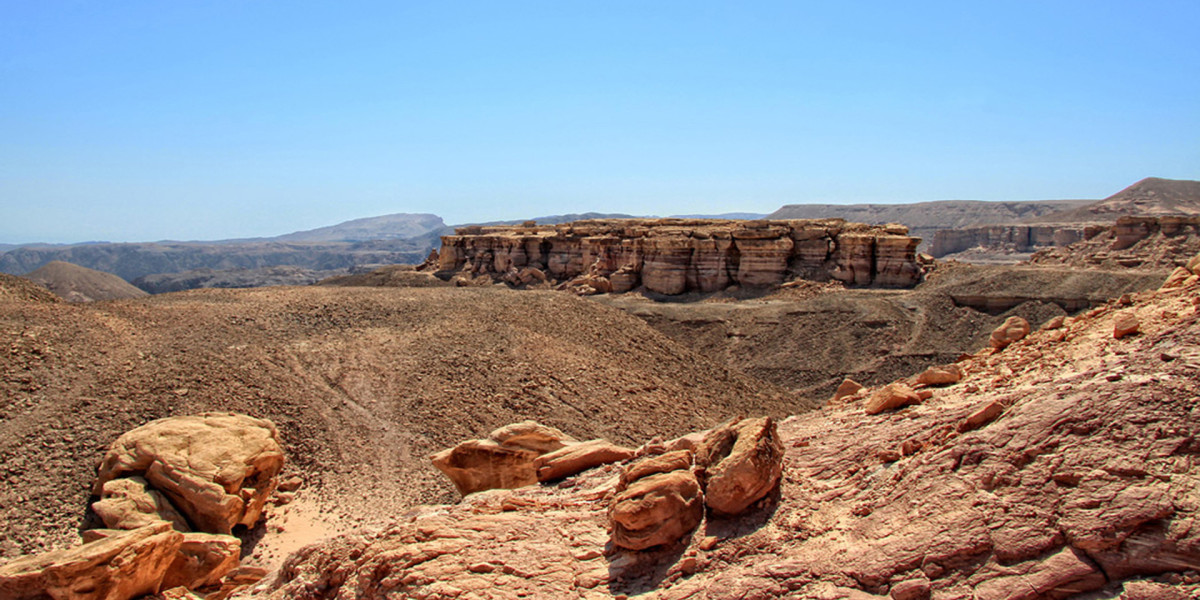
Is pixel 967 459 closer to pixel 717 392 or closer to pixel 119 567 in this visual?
pixel 119 567

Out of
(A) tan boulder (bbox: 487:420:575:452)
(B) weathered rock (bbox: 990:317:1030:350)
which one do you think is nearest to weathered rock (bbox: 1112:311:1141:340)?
(B) weathered rock (bbox: 990:317:1030:350)

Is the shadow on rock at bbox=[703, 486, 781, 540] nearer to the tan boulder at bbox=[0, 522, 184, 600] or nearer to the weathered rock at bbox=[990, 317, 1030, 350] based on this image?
the weathered rock at bbox=[990, 317, 1030, 350]

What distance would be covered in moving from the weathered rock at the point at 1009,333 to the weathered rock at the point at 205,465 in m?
11.8

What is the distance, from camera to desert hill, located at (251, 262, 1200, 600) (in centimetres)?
520

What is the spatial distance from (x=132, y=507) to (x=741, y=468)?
10.1 metres

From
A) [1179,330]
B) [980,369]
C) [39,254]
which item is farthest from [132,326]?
[39,254]

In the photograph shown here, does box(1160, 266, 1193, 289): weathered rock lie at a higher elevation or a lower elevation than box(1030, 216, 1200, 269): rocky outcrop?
higher

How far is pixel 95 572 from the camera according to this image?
926 cm

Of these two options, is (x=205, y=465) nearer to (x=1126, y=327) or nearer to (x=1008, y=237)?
(x=1126, y=327)

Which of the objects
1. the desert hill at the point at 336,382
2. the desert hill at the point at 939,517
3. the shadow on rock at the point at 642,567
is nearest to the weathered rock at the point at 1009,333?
the desert hill at the point at 939,517

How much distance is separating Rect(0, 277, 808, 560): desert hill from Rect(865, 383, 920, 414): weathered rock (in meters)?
7.87

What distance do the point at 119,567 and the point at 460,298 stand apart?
1655 cm

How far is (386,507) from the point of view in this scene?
13.6 metres

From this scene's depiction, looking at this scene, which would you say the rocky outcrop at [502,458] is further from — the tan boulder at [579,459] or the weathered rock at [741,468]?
the weathered rock at [741,468]
